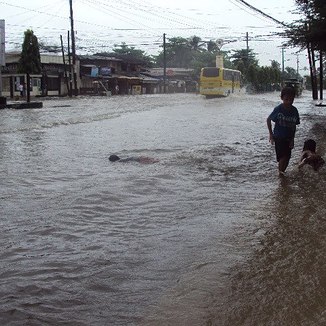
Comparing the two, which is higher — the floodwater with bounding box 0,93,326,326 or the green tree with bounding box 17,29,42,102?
the green tree with bounding box 17,29,42,102

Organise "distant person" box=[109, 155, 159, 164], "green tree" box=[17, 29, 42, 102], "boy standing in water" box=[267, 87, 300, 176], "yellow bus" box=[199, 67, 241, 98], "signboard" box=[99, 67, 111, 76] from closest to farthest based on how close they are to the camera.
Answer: "boy standing in water" box=[267, 87, 300, 176] → "distant person" box=[109, 155, 159, 164] → "yellow bus" box=[199, 67, 241, 98] → "green tree" box=[17, 29, 42, 102] → "signboard" box=[99, 67, 111, 76]

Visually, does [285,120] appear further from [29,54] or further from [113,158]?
[29,54]

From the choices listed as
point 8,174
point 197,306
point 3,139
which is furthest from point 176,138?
point 197,306

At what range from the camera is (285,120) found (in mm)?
7422

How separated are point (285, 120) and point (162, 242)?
11.9 feet

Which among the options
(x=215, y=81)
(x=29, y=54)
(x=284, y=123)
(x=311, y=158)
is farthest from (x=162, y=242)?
(x=29, y=54)

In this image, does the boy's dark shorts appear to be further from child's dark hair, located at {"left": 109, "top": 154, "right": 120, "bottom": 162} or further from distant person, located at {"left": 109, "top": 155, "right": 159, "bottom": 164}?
child's dark hair, located at {"left": 109, "top": 154, "right": 120, "bottom": 162}

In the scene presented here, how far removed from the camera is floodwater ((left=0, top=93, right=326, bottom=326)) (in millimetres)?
3271

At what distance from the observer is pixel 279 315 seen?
3139 millimetres

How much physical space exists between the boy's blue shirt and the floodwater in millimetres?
720

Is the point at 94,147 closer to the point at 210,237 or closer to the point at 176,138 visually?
the point at 176,138

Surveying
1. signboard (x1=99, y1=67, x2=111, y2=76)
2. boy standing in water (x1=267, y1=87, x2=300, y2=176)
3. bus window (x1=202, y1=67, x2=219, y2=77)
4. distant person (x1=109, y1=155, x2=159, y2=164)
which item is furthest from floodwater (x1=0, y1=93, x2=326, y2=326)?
signboard (x1=99, y1=67, x2=111, y2=76)

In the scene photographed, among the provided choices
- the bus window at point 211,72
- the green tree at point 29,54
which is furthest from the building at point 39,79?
the bus window at point 211,72

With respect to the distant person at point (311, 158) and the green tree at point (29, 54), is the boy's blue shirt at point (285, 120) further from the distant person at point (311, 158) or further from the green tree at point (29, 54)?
the green tree at point (29, 54)
